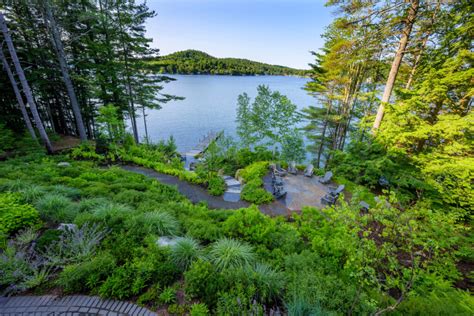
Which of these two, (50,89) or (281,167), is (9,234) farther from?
(50,89)

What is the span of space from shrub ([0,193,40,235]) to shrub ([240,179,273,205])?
570 cm

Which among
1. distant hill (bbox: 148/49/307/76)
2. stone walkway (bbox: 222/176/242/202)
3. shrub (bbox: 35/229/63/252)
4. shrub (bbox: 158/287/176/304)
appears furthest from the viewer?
distant hill (bbox: 148/49/307/76)

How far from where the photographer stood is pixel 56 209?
397cm

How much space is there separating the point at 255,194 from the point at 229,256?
13.6 ft

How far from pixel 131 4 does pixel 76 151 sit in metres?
9.60

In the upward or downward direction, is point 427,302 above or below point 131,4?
below

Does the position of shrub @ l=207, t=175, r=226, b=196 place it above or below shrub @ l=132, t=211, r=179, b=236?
below

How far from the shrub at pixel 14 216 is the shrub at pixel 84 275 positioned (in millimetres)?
1896

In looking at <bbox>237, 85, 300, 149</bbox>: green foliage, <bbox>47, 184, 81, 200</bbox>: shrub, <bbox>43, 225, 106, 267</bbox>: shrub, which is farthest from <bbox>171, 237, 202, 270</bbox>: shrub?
<bbox>237, 85, 300, 149</bbox>: green foliage

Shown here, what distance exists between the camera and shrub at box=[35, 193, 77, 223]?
3762 millimetres

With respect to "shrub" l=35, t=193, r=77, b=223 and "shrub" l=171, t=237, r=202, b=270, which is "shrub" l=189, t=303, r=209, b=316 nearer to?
"shrub" l=171, t=237, r=202, b=270

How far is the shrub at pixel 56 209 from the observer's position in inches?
148

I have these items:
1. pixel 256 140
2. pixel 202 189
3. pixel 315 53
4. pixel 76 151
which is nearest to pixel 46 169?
pixel 76 151

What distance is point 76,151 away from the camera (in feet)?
30.7
